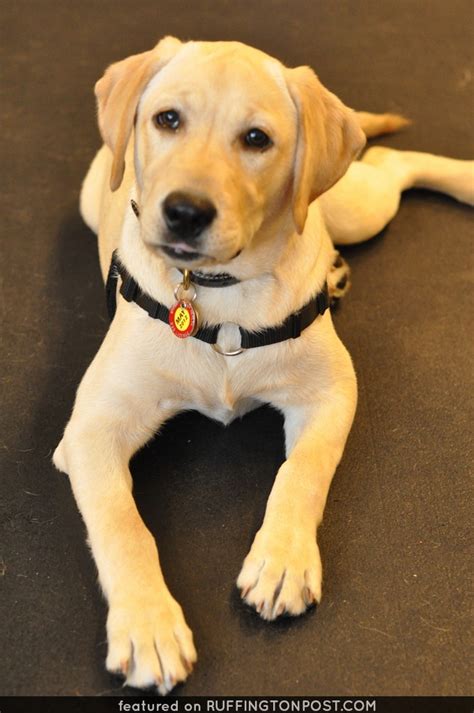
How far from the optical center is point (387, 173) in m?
2.76

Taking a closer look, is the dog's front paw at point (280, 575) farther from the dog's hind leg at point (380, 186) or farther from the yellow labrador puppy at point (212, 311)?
the dog's hind leg at point (380, 186)

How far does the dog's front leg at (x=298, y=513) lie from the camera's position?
62.5 inches

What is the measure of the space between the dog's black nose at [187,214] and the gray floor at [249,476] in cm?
71

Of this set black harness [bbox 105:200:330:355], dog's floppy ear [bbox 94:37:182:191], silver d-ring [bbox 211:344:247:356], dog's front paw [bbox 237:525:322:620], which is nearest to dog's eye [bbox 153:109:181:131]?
dog's floppy ear [bbox 94:37:182:191]

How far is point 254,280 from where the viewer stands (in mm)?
1743

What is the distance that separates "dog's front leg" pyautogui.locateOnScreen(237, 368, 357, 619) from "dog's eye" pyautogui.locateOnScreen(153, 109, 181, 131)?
756 millimetres

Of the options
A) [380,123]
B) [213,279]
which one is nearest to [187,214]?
[213,279]

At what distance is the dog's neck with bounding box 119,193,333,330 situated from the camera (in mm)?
1707

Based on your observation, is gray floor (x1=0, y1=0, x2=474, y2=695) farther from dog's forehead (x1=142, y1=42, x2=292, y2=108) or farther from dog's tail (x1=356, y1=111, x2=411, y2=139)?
dog's forehead (x1=142, y1=42, x2=292, y2=108)

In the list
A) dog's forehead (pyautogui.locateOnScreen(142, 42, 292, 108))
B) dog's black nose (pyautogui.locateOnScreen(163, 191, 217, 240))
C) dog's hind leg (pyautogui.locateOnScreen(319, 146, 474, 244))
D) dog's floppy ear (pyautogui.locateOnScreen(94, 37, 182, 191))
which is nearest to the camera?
dog's black nose (pyautogui.locateOnScreen(163, 191, 217, 240))

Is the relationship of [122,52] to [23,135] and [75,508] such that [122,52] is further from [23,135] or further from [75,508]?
[75,508]

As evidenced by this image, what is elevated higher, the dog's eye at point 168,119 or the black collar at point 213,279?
the dog's eye at point 168,119

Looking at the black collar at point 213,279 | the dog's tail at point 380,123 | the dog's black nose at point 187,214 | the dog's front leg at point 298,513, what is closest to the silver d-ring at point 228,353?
the black collar at point 213,279
